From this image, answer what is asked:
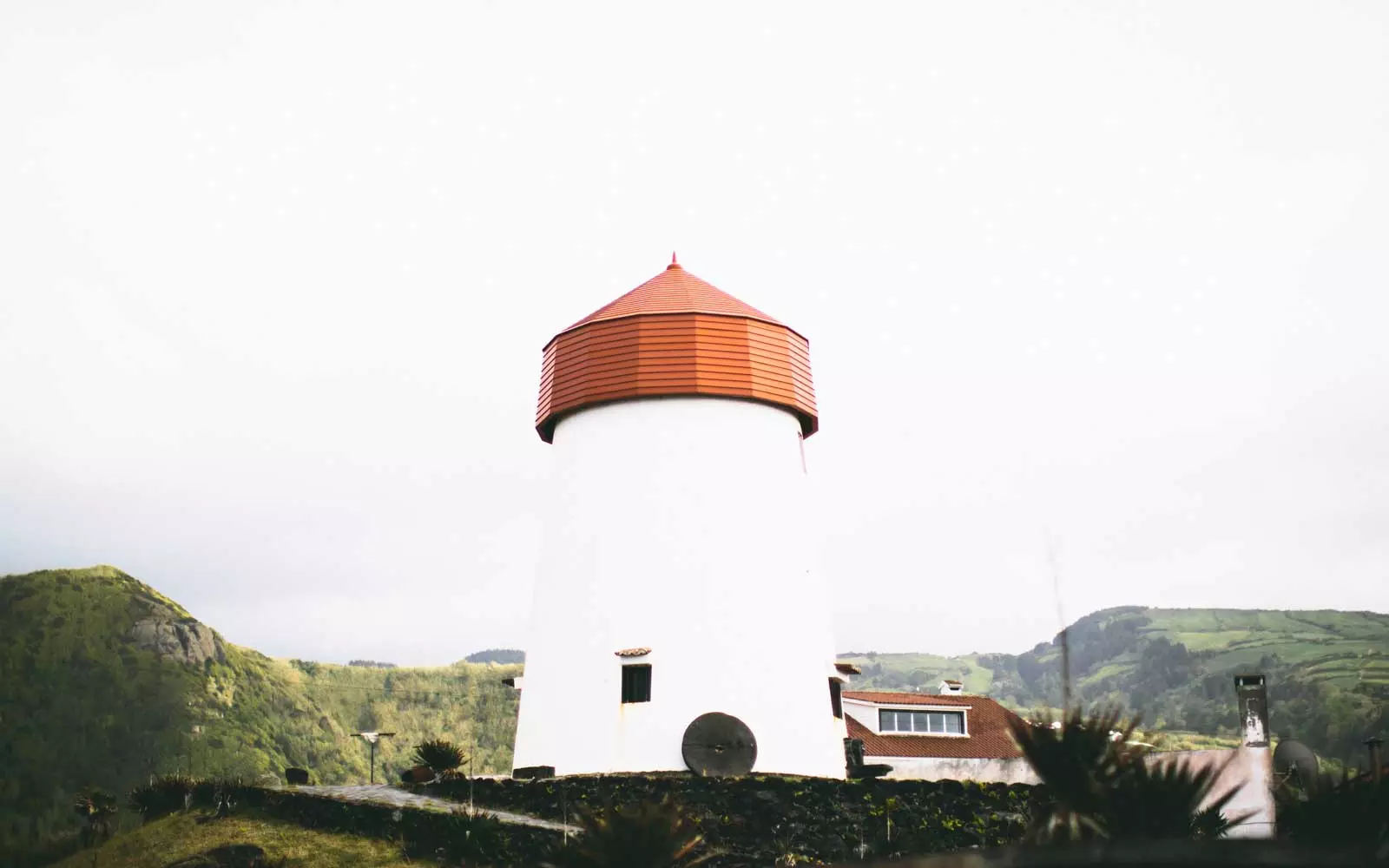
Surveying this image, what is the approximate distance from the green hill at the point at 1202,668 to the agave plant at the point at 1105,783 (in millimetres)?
57652

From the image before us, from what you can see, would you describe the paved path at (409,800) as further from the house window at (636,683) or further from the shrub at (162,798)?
the house window at (636,683)

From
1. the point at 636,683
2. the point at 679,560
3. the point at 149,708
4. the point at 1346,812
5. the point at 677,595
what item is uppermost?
the point at 679,560

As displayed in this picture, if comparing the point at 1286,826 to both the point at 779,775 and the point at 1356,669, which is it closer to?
the point at 779,775

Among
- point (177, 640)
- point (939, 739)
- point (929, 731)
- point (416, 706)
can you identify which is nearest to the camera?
point (939, 739)

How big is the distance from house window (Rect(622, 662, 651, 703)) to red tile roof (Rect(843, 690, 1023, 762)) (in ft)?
51.6

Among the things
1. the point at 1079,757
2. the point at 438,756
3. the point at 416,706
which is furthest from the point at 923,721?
the point at 416,706

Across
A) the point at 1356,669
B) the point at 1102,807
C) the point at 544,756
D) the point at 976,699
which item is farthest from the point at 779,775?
the point at 1356,669

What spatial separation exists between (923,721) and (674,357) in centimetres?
2036

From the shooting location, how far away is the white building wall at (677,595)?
1919 centimetres

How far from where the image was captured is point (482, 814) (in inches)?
626

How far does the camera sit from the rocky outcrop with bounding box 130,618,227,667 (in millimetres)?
45938

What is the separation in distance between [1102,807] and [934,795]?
7451 millimetres

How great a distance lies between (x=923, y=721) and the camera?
122 feet

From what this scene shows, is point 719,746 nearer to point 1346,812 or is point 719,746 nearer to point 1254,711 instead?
point 1254,711
